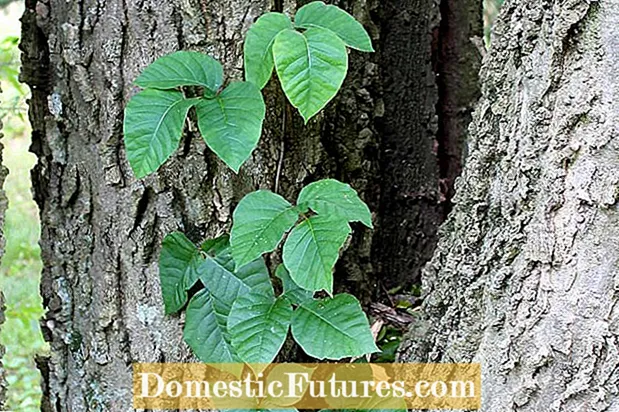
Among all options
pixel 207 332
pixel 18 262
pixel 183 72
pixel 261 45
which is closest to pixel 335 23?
pixel 261 45

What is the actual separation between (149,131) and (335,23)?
0.29m

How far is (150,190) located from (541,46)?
61 cm

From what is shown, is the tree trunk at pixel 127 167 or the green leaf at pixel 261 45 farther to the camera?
the tree trunk at pixel 127 167

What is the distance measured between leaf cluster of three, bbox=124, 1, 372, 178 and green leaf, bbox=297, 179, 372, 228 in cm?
12

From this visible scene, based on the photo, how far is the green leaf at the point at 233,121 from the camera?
3.22 feet

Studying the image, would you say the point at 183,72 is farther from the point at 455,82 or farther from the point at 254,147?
the point at 455,82

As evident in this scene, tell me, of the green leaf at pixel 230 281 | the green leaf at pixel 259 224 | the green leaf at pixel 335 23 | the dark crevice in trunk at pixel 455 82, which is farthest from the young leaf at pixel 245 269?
the dark crevice in trunk at pixel 455 82

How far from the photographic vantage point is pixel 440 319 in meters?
1.14

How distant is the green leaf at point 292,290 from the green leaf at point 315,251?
0.12 meters

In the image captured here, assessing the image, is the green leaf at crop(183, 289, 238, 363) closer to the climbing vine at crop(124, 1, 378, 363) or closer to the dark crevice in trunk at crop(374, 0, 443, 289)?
the climbing vine at crop(124, 1, 378, 363)

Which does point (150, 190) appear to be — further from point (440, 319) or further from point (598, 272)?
point (598, 272)

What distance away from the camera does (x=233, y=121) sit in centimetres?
100

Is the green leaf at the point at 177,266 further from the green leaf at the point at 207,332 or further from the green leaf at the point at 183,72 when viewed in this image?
the green leaf at the point at 183,72

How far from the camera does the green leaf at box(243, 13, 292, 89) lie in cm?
100
